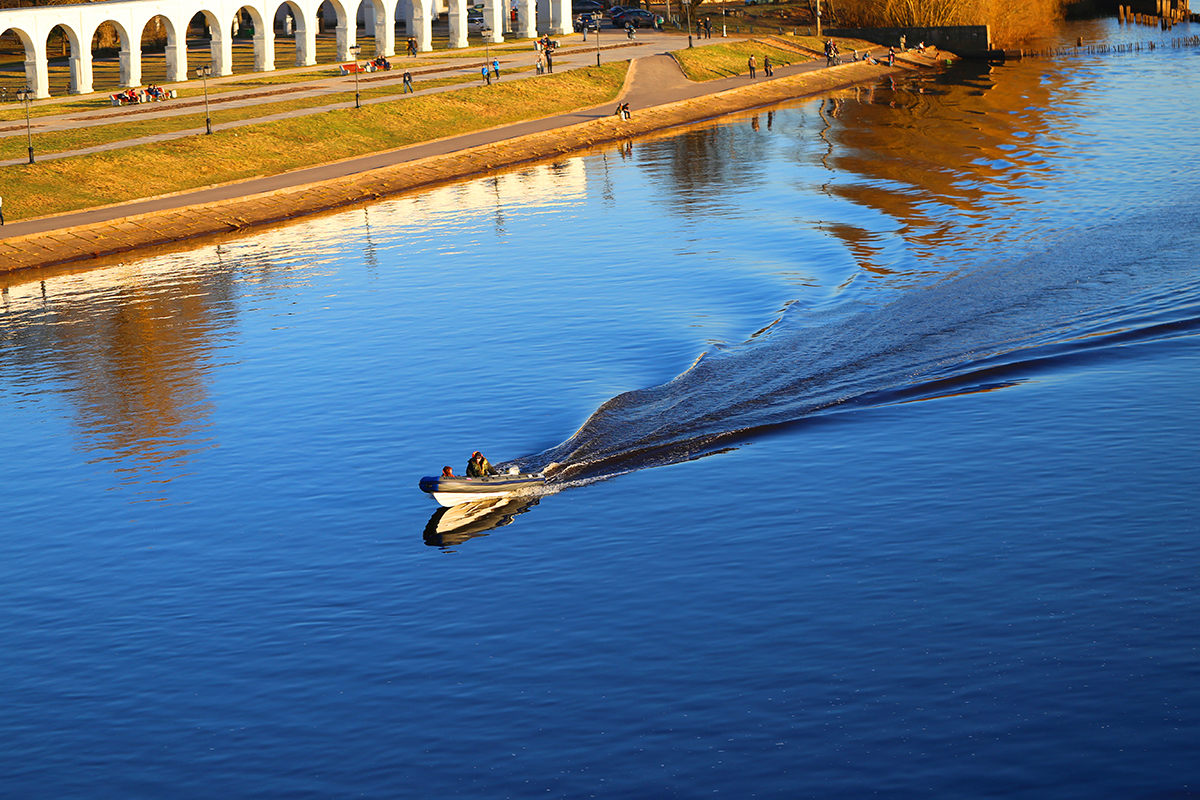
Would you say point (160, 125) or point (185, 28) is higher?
point (185, 28)

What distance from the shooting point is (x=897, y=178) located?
254 ft

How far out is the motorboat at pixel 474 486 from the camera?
3288 centimetres

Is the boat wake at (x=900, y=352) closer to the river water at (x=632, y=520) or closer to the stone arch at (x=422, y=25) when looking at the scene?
the river water at (x=632, y=520)

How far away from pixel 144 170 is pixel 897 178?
44420 millimetres

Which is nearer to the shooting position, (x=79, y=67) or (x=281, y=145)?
(x=281, y=145)

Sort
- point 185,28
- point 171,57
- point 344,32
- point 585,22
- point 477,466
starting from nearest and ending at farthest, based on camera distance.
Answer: point 477,466 → point 185,28 → point 171,57 → point 344,32 → point 585,22

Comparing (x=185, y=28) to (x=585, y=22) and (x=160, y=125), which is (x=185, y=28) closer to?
(x=160, y=125)

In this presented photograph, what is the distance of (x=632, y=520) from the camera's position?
109 ft

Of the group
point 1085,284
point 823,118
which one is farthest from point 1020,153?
point 1085,284

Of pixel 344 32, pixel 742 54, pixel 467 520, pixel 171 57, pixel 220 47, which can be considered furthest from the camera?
pixel 742 54

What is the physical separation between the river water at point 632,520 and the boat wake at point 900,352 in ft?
0.59

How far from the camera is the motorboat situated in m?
32.9

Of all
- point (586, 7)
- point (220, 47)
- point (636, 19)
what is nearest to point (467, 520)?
point (220, 47)

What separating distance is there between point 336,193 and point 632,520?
5417cm
